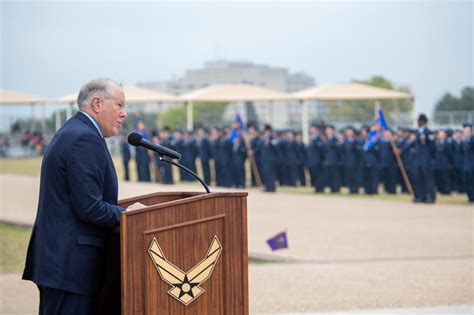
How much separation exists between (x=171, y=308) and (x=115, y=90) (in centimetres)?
112

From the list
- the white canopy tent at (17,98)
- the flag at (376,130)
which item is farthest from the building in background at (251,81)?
the flag at (376,130)

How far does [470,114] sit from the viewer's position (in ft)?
113

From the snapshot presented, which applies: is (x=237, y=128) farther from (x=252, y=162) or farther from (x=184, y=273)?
(x=184, y=273)

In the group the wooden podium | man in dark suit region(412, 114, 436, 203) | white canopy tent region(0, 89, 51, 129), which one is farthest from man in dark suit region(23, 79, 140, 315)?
white canopy tent region(0, 89, 51, 129)

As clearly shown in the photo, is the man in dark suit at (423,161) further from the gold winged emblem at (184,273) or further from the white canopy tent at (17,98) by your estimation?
the white canopy tent at (17,98)

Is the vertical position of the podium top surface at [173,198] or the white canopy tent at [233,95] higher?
the white canopy tent at [233,95]

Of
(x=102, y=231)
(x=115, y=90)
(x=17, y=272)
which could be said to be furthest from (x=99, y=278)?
(x=17, y=272)

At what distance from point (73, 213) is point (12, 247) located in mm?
8575

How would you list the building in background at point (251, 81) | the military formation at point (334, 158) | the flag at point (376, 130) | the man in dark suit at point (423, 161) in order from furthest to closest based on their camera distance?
1. the building in background at point (251, 81)
2. the flag at point (376, 130)
3. the military formation at point (334, 158)
4. the man in dark suit at point (423, 161)

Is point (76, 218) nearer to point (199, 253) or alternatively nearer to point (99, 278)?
point (99, 278)

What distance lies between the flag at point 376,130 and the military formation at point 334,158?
20 cm

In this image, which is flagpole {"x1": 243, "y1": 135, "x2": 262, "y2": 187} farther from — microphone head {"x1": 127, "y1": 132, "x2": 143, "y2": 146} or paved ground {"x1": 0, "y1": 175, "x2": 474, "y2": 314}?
microphone head {"x1": 127, "y1": 132, "x2": 143, "y2": 146}

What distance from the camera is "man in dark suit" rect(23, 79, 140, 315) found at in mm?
4137

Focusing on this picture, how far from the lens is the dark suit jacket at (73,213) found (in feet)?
13.5
